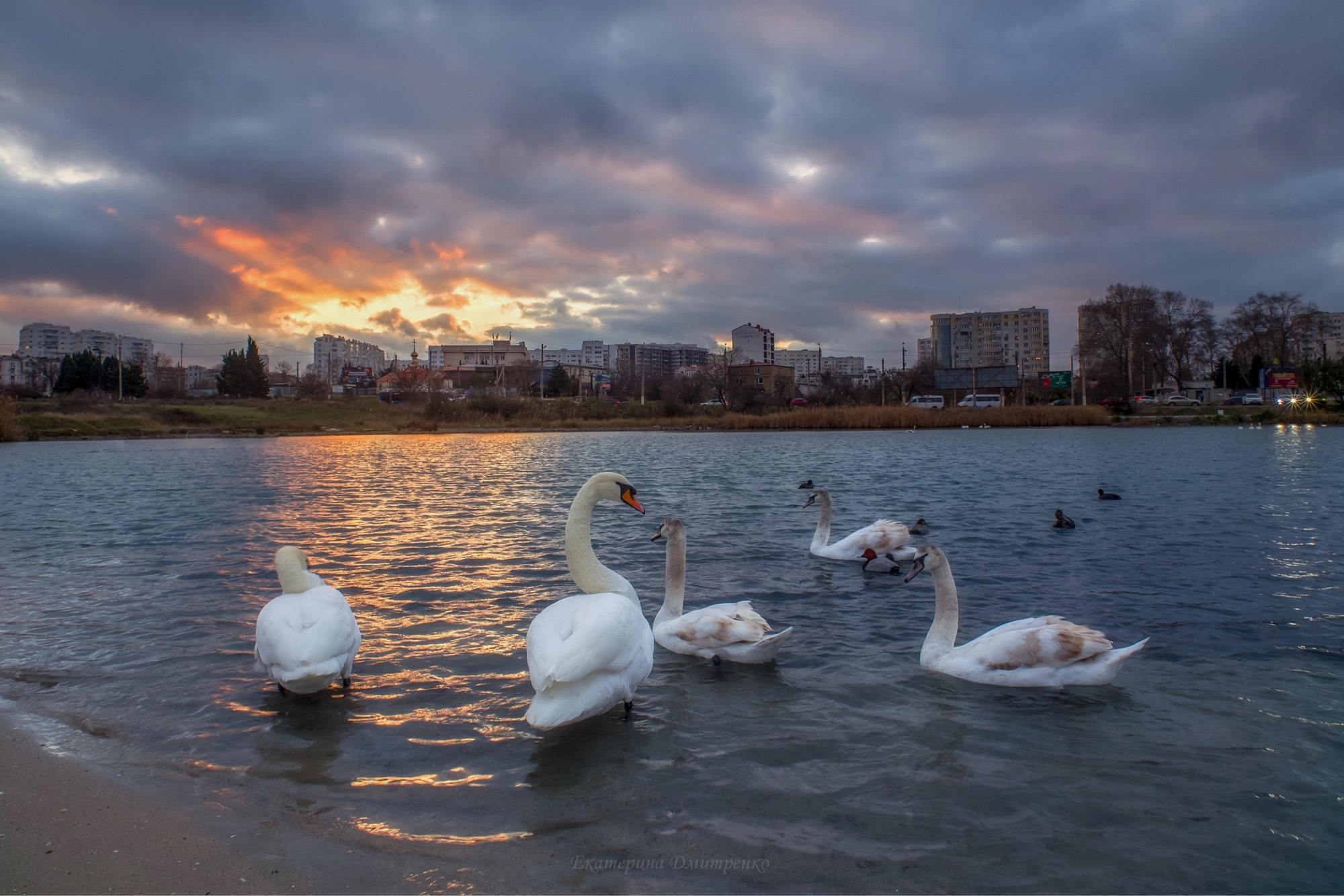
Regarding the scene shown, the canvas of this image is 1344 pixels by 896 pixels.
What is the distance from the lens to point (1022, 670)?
229 inches

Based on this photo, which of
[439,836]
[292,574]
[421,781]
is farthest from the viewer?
[292,574]

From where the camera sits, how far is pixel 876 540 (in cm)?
1082

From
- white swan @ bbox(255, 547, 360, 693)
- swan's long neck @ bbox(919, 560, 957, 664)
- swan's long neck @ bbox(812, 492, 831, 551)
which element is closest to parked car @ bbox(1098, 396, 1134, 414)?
swan's long neck @ bbox(812, 492, 831, 551)

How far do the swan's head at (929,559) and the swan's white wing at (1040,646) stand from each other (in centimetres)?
92

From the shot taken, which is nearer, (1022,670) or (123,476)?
(1022,670)

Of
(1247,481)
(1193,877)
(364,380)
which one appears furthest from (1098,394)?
(364,380)

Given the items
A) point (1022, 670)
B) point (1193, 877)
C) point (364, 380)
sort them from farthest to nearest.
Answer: point (364, 380) → point (1022, 670) → point (1193, 877)

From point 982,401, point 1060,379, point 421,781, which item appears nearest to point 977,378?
point 1060,379

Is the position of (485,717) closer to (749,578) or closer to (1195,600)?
(749,578)

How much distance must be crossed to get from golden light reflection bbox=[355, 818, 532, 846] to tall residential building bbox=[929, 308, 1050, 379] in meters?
191

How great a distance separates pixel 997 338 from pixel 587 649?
674 ft

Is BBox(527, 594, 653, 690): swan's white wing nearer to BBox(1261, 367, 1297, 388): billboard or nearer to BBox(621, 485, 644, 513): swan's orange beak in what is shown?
BBox(621, 485, 644, 513): swan's orange beak

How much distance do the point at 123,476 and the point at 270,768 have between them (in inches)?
1068

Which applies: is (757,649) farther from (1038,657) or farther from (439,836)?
(439,836)
